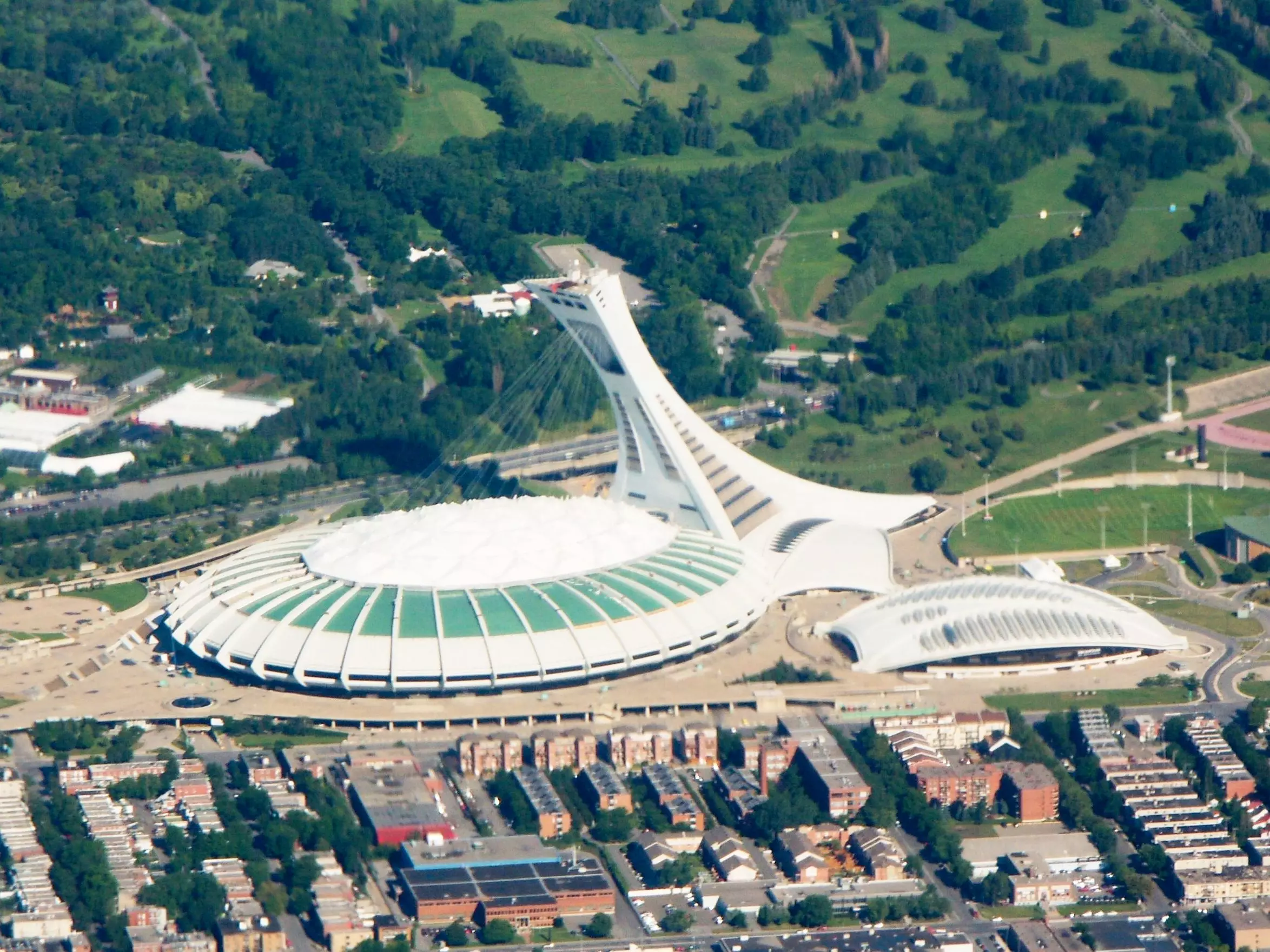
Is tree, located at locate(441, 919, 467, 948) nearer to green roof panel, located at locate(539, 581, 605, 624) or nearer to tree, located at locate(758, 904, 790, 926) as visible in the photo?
tree, located at locate(758, 904, 790, 926)

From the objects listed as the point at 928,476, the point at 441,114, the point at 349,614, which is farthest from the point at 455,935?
the point at 441,114

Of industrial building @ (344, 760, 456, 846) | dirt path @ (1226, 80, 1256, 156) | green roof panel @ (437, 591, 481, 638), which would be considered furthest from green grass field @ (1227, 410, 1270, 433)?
industrial building @ (344, 760, 456, 846)

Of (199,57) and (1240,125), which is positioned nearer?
(1240,125)

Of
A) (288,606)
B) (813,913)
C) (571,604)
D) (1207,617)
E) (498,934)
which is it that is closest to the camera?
(498,934)

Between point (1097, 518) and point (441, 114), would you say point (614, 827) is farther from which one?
point (441, 114)

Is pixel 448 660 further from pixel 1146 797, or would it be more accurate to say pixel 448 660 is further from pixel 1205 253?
pixel 1205 253

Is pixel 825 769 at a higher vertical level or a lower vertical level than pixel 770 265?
higher

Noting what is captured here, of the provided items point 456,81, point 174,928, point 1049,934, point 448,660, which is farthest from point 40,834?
point 456,81
